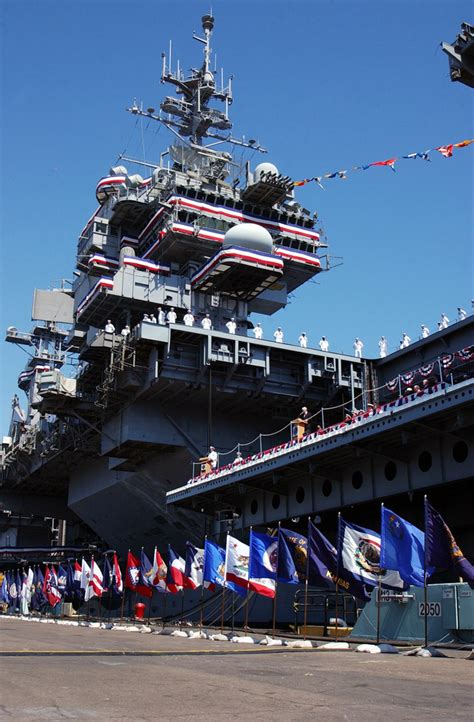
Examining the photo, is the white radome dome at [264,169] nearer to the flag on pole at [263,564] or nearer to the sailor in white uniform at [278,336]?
the sailor in white uniform at [278,336]

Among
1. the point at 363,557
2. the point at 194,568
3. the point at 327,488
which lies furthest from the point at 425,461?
the point at 194,568

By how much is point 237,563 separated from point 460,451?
710cm

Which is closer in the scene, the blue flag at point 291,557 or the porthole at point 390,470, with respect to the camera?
the blue flag at point 291,557

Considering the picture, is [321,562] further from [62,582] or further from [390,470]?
[62,582]

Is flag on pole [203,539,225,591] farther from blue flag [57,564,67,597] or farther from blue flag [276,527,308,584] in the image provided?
blue flag [57,564,67,597]

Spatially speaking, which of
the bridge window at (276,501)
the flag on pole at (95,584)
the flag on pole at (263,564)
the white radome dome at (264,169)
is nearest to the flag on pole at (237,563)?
the flag on pole at (263,564)

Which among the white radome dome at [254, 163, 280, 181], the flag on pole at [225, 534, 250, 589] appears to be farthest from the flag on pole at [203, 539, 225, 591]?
the white radome dome at [254, 163, 280, 181]

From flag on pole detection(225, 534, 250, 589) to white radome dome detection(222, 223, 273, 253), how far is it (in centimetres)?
1924

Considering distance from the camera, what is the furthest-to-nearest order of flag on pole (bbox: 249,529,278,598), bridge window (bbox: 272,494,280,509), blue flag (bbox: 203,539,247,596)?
bridge window (bbox: 272,494,280,509), blue flag (bbox: 203,539,247,596), flag on pole (bbox: 249,529,278,598)

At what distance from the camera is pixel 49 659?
12344mm

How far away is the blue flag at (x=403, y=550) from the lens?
1606cm

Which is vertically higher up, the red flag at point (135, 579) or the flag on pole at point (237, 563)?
the flag on pole at point (237, 563)

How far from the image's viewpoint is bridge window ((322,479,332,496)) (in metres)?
26.7

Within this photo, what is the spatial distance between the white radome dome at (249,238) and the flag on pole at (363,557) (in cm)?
2154
